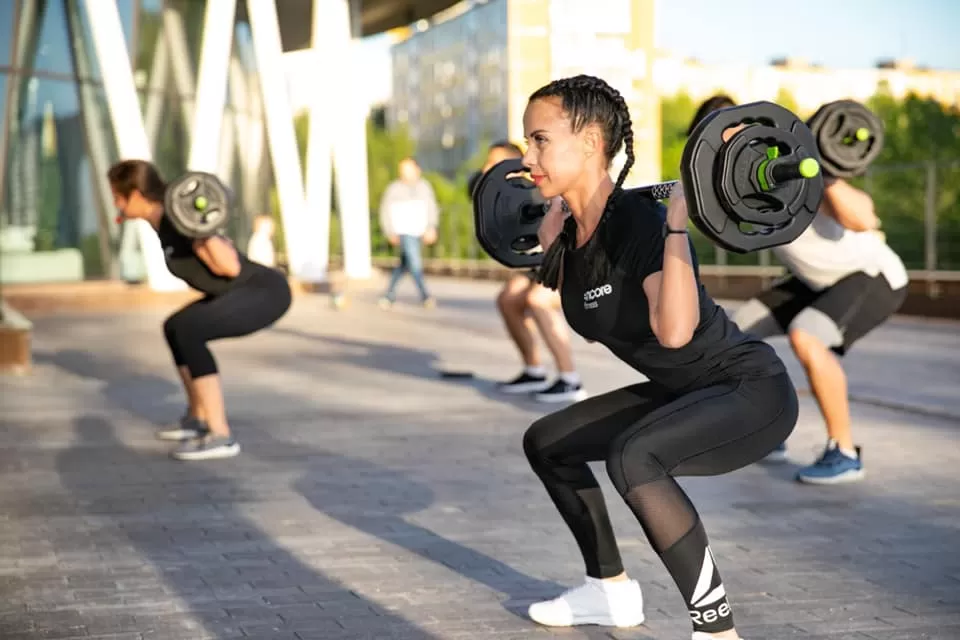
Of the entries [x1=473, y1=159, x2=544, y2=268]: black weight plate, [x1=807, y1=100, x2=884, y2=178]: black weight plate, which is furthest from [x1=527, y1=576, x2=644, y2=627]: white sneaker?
[x1=807, y1=100, x2=884, y2=178]: black weight plate

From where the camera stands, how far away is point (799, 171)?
3.60 m

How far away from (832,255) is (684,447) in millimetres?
3504

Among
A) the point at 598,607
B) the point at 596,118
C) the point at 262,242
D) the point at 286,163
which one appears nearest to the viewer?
the point at 596,118

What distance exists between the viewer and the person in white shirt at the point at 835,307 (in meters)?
7.16

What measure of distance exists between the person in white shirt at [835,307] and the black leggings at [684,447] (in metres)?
Answer: 2.98

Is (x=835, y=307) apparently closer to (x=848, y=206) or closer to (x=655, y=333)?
(x=848, y=206)

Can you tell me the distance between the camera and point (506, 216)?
15.8 ft

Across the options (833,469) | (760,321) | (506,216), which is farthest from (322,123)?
(506,216)

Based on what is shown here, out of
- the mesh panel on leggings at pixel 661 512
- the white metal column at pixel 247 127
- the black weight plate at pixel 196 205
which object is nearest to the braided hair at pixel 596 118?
the mesh panel on leggings at pixel 661 512

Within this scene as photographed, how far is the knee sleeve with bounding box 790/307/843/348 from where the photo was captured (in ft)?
23.5

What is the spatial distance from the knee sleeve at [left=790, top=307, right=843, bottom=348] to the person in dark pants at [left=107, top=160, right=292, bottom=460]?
2906 millimetres

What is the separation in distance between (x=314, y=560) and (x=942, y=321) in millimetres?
13162

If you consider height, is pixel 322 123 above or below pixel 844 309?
above

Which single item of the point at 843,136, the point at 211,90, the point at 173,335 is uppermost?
the point at 211,90
